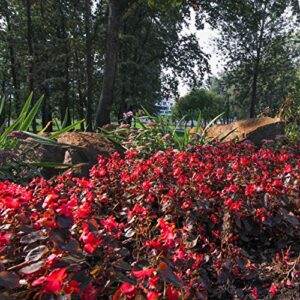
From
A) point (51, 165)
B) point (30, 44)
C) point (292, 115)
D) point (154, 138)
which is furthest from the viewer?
point (30, 44)

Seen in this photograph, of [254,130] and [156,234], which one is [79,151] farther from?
[254,130]

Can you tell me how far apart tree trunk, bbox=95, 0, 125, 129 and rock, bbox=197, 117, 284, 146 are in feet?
13.7

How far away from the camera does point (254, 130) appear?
6258 millimetres

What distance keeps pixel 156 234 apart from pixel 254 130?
4235mm

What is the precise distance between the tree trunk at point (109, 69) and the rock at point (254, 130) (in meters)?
4.16

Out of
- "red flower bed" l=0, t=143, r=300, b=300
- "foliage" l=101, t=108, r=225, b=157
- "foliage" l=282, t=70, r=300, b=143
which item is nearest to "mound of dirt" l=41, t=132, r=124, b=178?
"foliage" l=101, t=108, r=225, b=157

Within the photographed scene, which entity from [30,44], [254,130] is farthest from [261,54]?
[254,130]

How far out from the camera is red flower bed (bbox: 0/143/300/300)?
1.24m

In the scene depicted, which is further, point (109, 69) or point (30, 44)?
point (30, 44)

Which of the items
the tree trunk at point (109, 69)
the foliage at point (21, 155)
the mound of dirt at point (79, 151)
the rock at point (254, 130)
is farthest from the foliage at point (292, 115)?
the foliage at point (21, 155)

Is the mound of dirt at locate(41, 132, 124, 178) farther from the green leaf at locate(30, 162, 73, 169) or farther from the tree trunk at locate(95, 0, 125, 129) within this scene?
the tree trunk at locate(95, 0, 125, 129)

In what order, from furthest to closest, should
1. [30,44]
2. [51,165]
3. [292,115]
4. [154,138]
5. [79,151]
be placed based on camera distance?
[30,44] < [292,115] < [154,138] < [79,151] < [51,165]

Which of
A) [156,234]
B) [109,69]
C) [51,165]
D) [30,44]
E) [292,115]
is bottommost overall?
[156,234]

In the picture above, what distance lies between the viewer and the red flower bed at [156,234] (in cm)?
124
